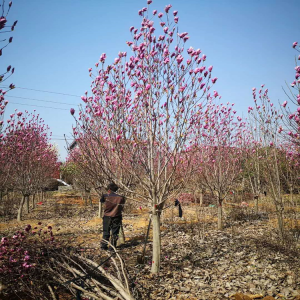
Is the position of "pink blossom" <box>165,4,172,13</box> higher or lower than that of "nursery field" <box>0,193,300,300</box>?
higher

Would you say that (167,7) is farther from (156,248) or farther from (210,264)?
(210,264)

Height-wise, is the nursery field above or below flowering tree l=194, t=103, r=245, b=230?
below

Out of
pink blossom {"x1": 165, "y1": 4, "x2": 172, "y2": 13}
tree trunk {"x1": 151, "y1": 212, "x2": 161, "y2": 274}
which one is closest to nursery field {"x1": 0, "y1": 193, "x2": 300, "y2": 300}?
tree trunk {"x1": 151, "y1": 212, "x2": 161, "y2": 274}

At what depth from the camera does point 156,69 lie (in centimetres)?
491

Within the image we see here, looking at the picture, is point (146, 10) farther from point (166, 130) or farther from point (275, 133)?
point (275, 133)

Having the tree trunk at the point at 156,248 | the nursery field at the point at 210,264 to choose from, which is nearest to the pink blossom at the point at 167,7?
the tree trunk at the point at 156,248

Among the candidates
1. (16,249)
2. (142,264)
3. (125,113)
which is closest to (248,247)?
(142,264)

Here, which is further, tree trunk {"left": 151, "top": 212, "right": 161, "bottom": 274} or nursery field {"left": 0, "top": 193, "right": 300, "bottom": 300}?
tree trunk {"left": 151, "top": 212, "right": 161, "bottom": 274}

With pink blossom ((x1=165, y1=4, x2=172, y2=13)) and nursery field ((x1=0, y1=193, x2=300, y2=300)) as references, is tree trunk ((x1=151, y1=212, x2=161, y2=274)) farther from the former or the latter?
pink blossom ((x1=165, y1=4, x2=172, y2=13))

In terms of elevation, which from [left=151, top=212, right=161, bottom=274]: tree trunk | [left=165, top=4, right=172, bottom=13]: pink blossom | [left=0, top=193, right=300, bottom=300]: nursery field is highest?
[left=165, top=4, right=172, bottom=13]: pink blossom

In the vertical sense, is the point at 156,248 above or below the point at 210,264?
above

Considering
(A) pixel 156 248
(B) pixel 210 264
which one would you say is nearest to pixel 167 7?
(A) pixel 156 248

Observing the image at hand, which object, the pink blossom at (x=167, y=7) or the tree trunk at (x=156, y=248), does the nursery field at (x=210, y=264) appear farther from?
the pink blossom at (x=167, y=7)

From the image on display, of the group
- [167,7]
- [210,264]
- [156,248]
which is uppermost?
[167,7]
